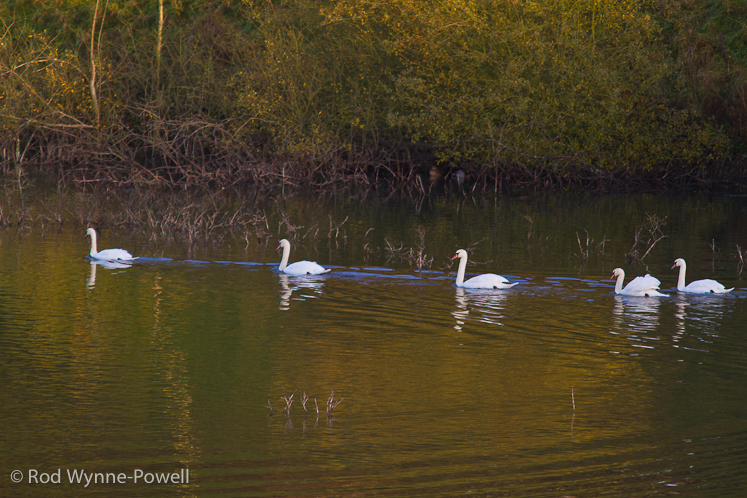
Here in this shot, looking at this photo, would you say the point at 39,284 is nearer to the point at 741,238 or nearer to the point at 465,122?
the point at 741,238

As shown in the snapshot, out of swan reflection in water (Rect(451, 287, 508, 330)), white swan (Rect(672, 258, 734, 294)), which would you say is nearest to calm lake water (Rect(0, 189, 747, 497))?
swan reflection in water (Rect(451, 287, 508, 330))

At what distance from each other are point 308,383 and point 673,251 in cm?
1376

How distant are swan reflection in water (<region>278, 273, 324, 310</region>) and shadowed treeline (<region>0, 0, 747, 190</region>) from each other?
55.9 feet

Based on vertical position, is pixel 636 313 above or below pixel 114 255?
below

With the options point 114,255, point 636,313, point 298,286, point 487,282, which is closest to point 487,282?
point 487,282

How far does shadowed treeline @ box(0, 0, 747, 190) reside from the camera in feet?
115

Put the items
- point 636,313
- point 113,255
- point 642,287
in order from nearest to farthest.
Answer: point 636,313 → point 642,287 → point 113,255

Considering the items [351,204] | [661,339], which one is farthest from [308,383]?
[351,204]

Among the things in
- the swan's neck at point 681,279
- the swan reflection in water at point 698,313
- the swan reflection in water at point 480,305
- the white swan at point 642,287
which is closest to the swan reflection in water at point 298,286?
the swan reflection in water at point 480,305

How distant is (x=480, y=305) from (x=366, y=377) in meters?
4.80

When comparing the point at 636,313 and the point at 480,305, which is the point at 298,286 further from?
the point at 636,313

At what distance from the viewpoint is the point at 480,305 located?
15.5 m

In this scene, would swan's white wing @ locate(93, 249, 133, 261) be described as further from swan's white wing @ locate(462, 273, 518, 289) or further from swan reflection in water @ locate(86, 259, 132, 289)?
swan's white wing @ locate(462, 273, 518, 289)

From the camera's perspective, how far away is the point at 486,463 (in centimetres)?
846
